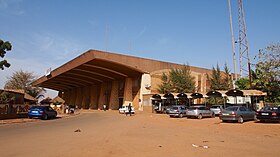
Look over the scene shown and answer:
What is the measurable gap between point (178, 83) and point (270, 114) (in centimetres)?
2603

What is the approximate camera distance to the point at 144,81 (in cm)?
4847

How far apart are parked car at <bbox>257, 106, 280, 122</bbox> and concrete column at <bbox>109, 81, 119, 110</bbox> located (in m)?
37.3

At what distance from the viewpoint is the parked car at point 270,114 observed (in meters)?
20.3

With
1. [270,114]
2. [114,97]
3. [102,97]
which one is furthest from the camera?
[102,97]

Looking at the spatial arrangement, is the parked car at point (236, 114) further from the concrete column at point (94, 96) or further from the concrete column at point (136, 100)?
the concrete column at point (94, 96)

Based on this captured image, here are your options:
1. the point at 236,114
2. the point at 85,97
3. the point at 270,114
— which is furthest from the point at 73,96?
the point at 270,114

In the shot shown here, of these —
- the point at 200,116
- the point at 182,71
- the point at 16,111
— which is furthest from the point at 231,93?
the point at 16,111

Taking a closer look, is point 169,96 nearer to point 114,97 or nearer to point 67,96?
point 114,97

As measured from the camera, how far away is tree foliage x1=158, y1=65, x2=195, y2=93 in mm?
45906

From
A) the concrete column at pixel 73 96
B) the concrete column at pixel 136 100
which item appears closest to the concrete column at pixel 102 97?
the concrete column at pixel 136 100

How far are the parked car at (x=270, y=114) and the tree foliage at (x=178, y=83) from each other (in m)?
24.5

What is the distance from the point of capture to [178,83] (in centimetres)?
4625

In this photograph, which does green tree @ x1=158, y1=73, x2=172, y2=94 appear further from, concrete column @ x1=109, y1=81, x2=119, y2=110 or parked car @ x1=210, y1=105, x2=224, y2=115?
parked car @ x1=210, y1=105, x2=224, y2=115

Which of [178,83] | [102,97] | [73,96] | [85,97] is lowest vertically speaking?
[102,97]
